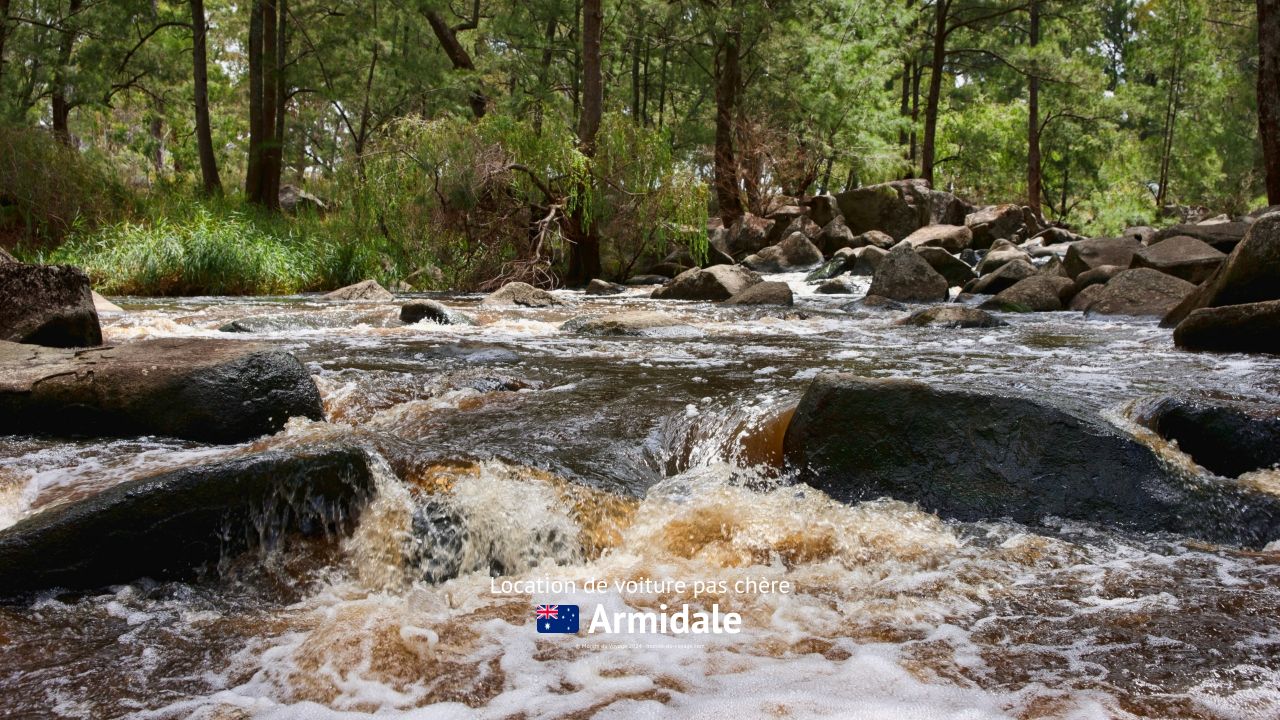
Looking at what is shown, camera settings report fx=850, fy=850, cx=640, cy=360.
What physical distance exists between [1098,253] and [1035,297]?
2.13m

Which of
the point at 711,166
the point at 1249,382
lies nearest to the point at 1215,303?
the point at 1249,382

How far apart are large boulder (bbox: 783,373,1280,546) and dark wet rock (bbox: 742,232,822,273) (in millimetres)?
13978

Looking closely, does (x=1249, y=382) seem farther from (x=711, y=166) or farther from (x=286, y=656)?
(x=711, y=166)

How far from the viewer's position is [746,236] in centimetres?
1989

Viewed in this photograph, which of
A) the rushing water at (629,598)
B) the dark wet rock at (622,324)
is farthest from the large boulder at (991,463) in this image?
the dark wet rock at (622,324)

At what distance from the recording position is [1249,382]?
16.6 feet

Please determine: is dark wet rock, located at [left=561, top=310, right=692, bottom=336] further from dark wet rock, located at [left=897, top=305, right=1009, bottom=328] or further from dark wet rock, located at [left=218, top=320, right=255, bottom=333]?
dark wet rock, located at [left=218, top=320, right=255, bottom=333]

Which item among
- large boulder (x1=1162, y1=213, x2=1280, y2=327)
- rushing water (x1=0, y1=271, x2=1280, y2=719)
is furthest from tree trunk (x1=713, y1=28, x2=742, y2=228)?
rushing water (x1=0, y1=271, x2=1280, y2=719)

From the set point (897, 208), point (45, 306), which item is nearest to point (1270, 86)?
point (897, 208)

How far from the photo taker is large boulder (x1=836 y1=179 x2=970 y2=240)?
2103 centimetres

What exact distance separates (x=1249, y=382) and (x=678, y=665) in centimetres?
461

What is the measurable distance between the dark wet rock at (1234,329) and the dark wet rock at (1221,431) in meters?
2.91

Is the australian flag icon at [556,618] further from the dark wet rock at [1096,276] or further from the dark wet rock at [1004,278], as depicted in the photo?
the dark wet rock at [1004,278]

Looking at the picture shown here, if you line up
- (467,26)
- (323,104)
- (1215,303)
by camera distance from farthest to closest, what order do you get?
(323,104)
(467,26)
(1215,303)
